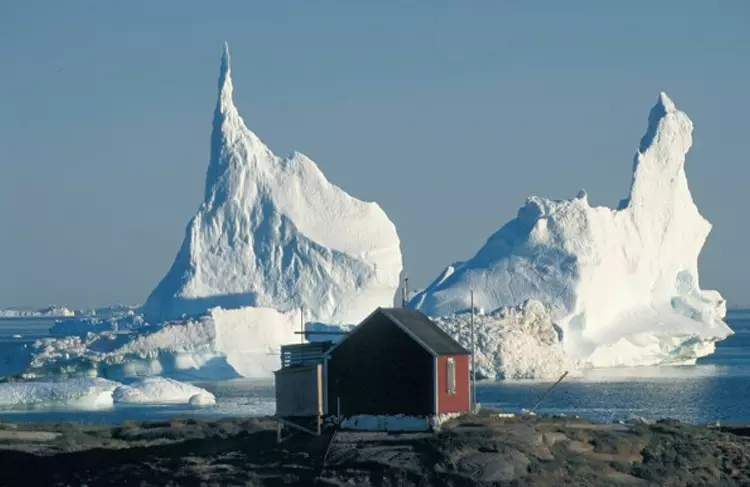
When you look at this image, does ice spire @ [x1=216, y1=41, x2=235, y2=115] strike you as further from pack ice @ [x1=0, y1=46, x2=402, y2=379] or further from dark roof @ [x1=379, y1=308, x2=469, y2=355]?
dark roof @ [x1=379, y1=308, x2=469, y2=355]

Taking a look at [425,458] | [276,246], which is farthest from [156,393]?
[425,458]

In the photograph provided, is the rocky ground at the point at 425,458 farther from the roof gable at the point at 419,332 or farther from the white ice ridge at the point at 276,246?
the white ice ridge at the point at 276,246

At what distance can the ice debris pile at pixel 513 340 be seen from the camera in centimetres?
5103

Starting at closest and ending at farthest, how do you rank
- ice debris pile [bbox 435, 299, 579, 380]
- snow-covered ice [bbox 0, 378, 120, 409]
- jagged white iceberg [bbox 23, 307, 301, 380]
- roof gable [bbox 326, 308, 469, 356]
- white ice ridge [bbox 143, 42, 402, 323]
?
roof gable [bbox 326, 308, 469, 356] < snow-covered ice [bbox 0, 378, 120, 409] < ice debris pile [bbox 435, 299, 579, 380] < jagged white iceberg [bbox 23, 307, 301, 380] < white ice ridge [bbox 143, 42, 402, 323]

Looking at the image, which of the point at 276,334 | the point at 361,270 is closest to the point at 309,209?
the point at 361,270

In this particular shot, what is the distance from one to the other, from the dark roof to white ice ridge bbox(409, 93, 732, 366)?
107ft

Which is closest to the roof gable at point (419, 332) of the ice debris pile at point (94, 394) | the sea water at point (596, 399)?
the sea water at point (596, 399)

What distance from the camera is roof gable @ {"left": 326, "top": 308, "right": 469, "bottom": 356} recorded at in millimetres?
23312

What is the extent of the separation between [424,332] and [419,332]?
0.77 feet

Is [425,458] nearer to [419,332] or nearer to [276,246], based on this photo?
[419,332]

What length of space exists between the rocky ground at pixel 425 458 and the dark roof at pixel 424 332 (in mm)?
1131

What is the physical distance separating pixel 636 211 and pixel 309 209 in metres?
13.2

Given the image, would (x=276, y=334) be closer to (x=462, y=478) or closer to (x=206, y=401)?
(x=206, y=401)

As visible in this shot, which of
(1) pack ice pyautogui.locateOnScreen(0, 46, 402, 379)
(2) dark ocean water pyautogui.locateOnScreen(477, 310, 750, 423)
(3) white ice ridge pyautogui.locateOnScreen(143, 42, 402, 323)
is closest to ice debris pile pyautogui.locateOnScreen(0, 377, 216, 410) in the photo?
(2) dark ocean water pyautogui.locateOnScreen(477, 310, 750, 423)
